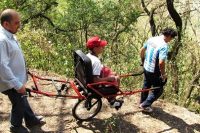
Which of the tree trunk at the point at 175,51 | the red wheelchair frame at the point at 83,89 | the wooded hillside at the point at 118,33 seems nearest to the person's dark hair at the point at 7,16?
the red wheelchair frame at the point at 83,89

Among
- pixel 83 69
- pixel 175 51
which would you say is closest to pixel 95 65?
pixel 83 69

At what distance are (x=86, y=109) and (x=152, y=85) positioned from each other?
1.33 meters

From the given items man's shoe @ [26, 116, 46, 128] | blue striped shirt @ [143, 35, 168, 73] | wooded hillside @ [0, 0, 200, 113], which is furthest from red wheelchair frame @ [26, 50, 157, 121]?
wooded hillside @ [0, 0, 200, 113]

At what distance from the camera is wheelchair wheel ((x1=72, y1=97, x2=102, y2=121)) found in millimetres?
6441

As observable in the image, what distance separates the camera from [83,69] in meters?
5.98

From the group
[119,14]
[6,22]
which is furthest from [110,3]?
[6,22]

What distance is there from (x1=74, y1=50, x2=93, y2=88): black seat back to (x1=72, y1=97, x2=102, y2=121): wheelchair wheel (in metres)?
0.39

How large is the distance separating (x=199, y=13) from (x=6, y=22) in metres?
9.91

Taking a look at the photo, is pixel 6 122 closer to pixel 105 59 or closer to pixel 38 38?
pixel 38 38

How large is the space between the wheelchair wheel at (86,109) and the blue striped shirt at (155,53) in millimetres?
1107

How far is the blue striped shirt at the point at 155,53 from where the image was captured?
6425 millimetres

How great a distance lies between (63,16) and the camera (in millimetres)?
17062

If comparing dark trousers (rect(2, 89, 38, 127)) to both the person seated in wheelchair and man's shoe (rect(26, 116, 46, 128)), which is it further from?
the person seated in wheelchair

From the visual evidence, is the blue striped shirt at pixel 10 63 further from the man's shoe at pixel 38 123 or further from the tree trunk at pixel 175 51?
the tree trunk at pixel 175 51
